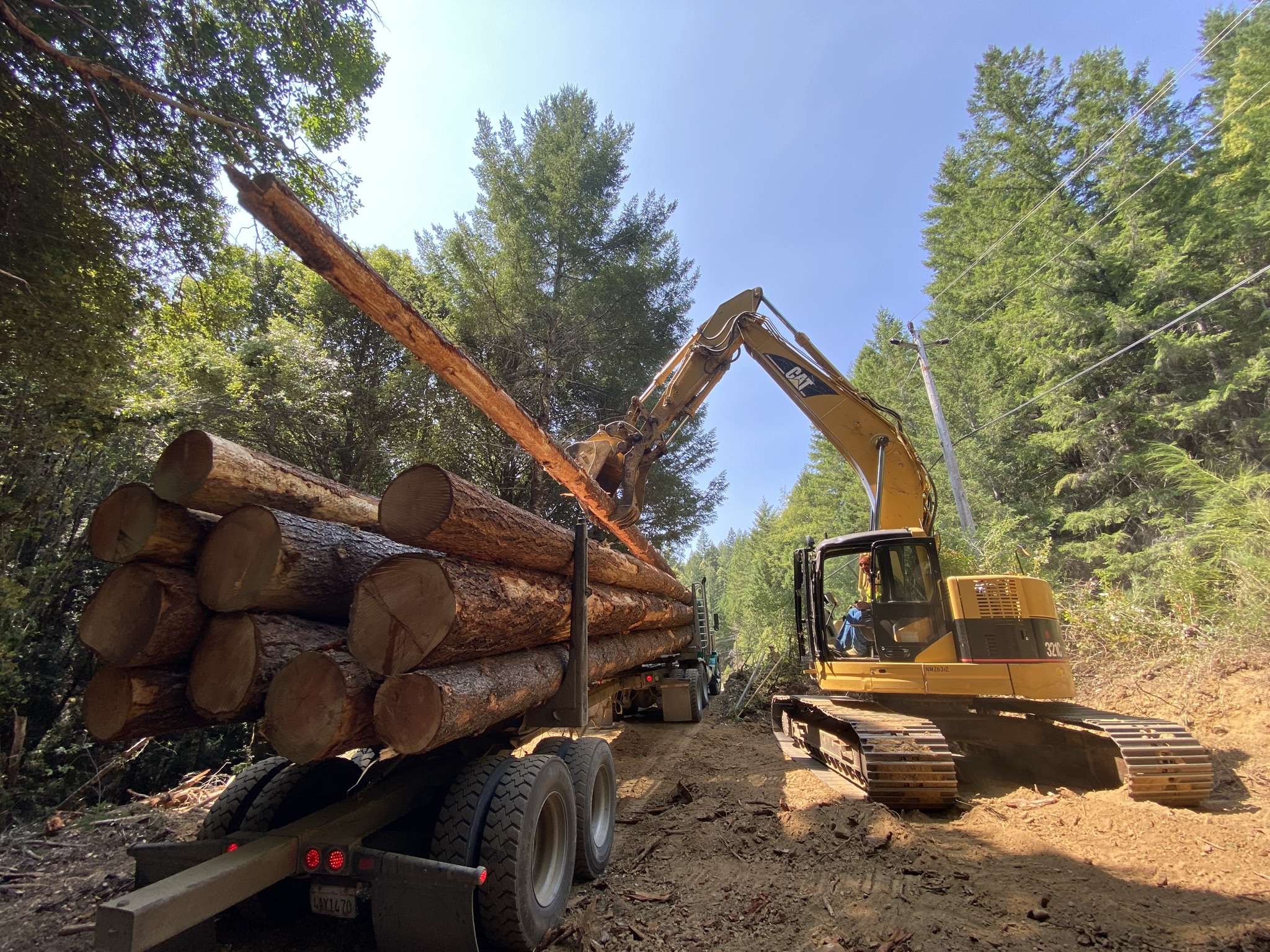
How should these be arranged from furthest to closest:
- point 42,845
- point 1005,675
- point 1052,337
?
point 1052,337 → point 1005,675 → point 42,845

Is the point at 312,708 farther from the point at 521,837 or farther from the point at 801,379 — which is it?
the point at 801,379

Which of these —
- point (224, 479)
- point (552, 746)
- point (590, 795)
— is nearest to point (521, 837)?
point (590, 795)

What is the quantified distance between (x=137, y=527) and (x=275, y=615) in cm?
68

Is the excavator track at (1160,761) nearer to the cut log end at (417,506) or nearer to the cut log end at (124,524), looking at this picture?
the cut log end at (417,506)

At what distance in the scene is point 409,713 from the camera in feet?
7.88

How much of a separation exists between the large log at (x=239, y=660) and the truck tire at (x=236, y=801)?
0.69 m

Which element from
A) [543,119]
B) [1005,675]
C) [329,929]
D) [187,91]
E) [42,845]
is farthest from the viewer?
[543,119]

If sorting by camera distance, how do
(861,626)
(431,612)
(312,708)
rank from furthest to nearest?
(861,626), (431,612), (312,708)

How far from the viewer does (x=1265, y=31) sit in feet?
56.7

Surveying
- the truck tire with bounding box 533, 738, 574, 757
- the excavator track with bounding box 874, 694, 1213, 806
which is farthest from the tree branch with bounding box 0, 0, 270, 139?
the excavator track with bounding box 874, 694, 1213, 806

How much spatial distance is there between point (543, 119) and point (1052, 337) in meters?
15.2

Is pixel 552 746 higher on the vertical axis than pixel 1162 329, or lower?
lower

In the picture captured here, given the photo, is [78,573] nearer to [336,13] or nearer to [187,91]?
[187,91]

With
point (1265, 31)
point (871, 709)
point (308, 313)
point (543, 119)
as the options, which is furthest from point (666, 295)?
point (1265, 31)
